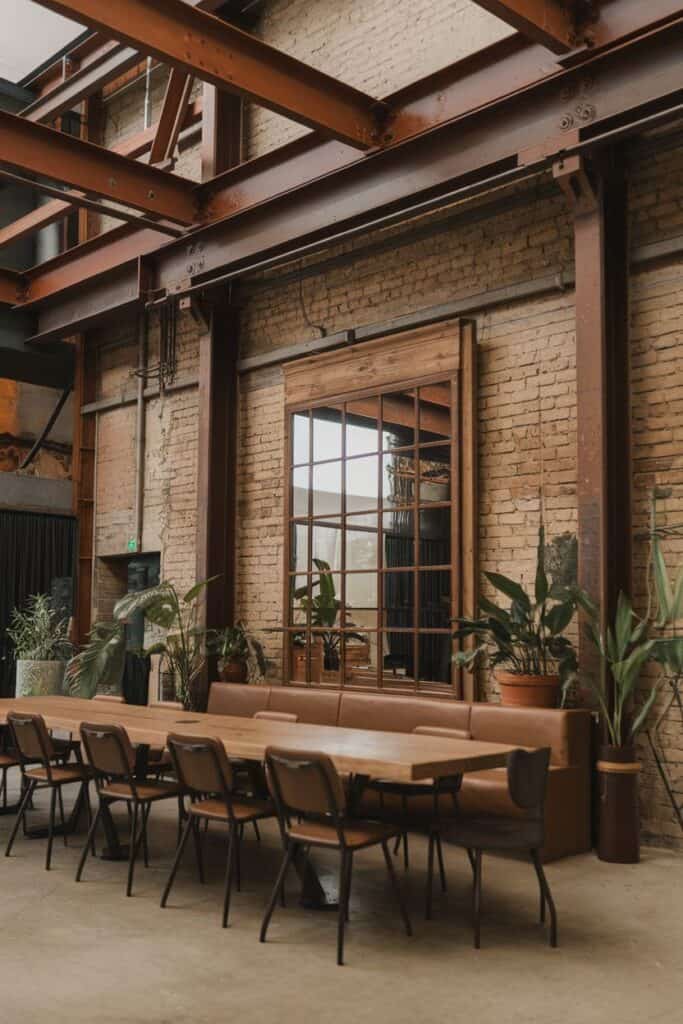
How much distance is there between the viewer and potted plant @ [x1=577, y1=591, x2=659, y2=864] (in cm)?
588

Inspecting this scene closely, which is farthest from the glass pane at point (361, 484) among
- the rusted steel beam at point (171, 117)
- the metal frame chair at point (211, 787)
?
the metal frame chair at point (211, 787)

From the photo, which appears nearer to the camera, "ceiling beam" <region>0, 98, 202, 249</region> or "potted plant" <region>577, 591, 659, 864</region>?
"potted plant" <region>577, 591, 659, 864</region>

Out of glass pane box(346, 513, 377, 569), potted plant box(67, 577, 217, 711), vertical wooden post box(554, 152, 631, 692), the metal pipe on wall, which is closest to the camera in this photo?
vertical wooden post box(554, 152, 631, 692)

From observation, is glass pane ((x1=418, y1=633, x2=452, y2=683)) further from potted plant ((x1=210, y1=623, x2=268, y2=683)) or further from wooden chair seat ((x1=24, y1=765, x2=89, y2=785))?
wooden chair seat ((x1=24, y1=765, x2=89, y2=785))

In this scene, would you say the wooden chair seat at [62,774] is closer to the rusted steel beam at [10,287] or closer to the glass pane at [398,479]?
the glass pane at [398,479]

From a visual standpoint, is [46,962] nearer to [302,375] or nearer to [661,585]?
[661,585]

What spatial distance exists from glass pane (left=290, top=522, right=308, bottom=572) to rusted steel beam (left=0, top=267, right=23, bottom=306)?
4.56 m

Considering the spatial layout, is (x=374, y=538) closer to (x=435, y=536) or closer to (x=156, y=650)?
(x=435, y=536)

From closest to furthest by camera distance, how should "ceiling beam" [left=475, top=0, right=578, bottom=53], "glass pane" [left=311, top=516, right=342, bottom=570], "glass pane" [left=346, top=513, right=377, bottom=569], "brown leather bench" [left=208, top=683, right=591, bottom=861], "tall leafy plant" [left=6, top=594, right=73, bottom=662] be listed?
"ceiling beam" [left=475, top=0, right=578, bottom=53]
"brown leather bench" [left=208, top=683, right=591, bottom=861]
"glass pane" [left=346, top=513, right=377, bottom=569]
"glass pane" [left=311, top=516, right=342, bottom=570]
"tall leafy plant" [left=6, top=594, right=73, bottom=662]

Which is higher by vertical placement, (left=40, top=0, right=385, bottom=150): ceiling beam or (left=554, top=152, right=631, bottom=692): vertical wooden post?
(left=40, top=0, right=385, bottom=150): ceiling beam

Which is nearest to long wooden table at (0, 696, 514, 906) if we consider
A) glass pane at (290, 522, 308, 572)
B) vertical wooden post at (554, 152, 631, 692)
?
vertical wooden post at (554, 152, 631, 692)

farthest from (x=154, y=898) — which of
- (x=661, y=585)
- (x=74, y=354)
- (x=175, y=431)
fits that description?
(x=74, y=354)

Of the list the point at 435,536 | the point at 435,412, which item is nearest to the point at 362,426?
the point at 435,412

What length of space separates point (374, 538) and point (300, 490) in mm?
1028
